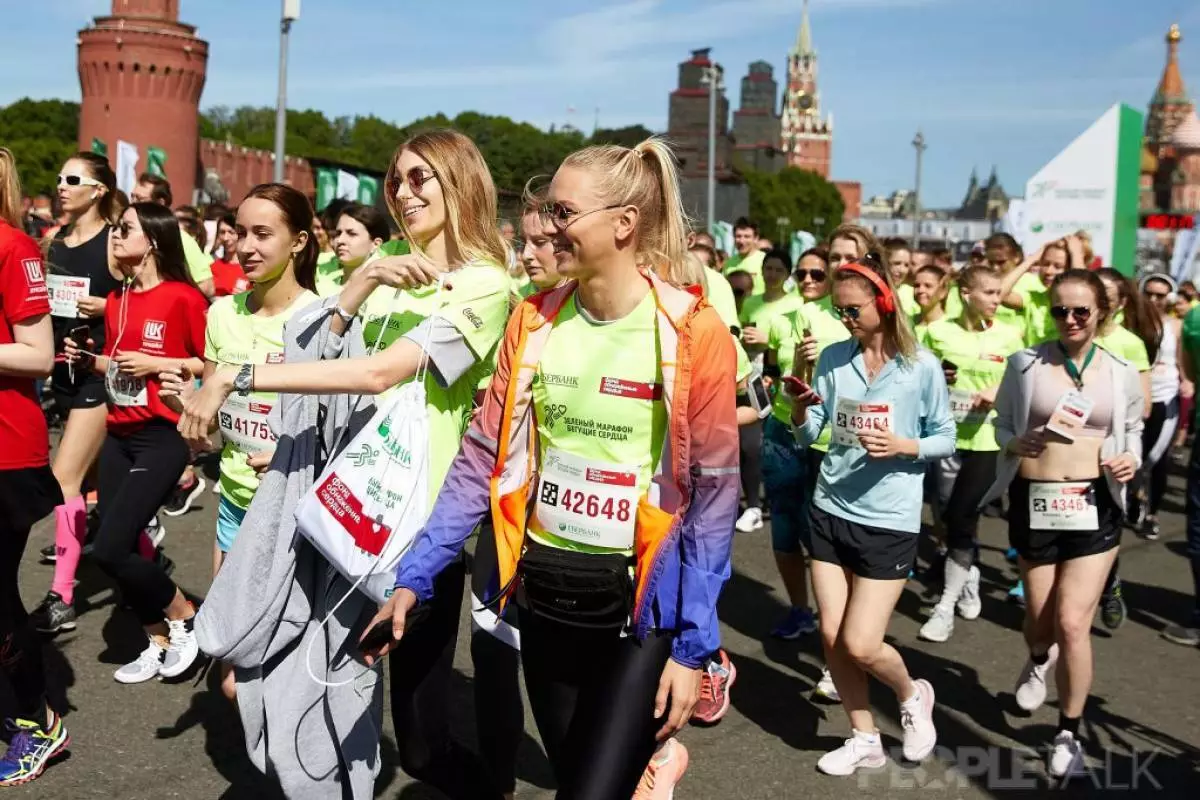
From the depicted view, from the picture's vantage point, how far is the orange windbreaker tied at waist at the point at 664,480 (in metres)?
2.86

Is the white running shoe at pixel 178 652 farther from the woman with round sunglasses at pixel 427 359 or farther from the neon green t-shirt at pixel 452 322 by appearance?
the neon green t-shirt at pixel 452 322

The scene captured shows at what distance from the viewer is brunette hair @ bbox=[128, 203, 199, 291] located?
214 inches

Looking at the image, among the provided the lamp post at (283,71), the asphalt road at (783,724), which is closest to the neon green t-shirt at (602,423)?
the asphalt road at (783,724)

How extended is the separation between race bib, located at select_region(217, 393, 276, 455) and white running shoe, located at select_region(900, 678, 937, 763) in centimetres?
263

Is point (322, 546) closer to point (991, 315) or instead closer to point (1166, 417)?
point (991, 315)

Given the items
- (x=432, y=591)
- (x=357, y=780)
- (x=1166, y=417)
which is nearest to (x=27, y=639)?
(x=357, y=780)

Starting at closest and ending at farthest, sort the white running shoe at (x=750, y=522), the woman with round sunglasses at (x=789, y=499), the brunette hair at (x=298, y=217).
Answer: the brunette hair at (x=298, y=217)
the woman with round sunglasses at (x=789, y=499)
the white running shoe at (x=750, y=522)

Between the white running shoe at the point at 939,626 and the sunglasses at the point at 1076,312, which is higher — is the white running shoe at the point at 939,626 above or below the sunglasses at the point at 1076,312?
below

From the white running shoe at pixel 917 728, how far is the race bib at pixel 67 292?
4.37m

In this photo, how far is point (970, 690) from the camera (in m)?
5.96

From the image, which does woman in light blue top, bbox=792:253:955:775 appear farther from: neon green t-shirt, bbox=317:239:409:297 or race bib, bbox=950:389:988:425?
race bib, bbox=950:389:988:425

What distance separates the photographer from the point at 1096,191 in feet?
46.1

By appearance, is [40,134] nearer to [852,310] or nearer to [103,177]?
[103,177]

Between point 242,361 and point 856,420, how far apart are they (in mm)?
2365
